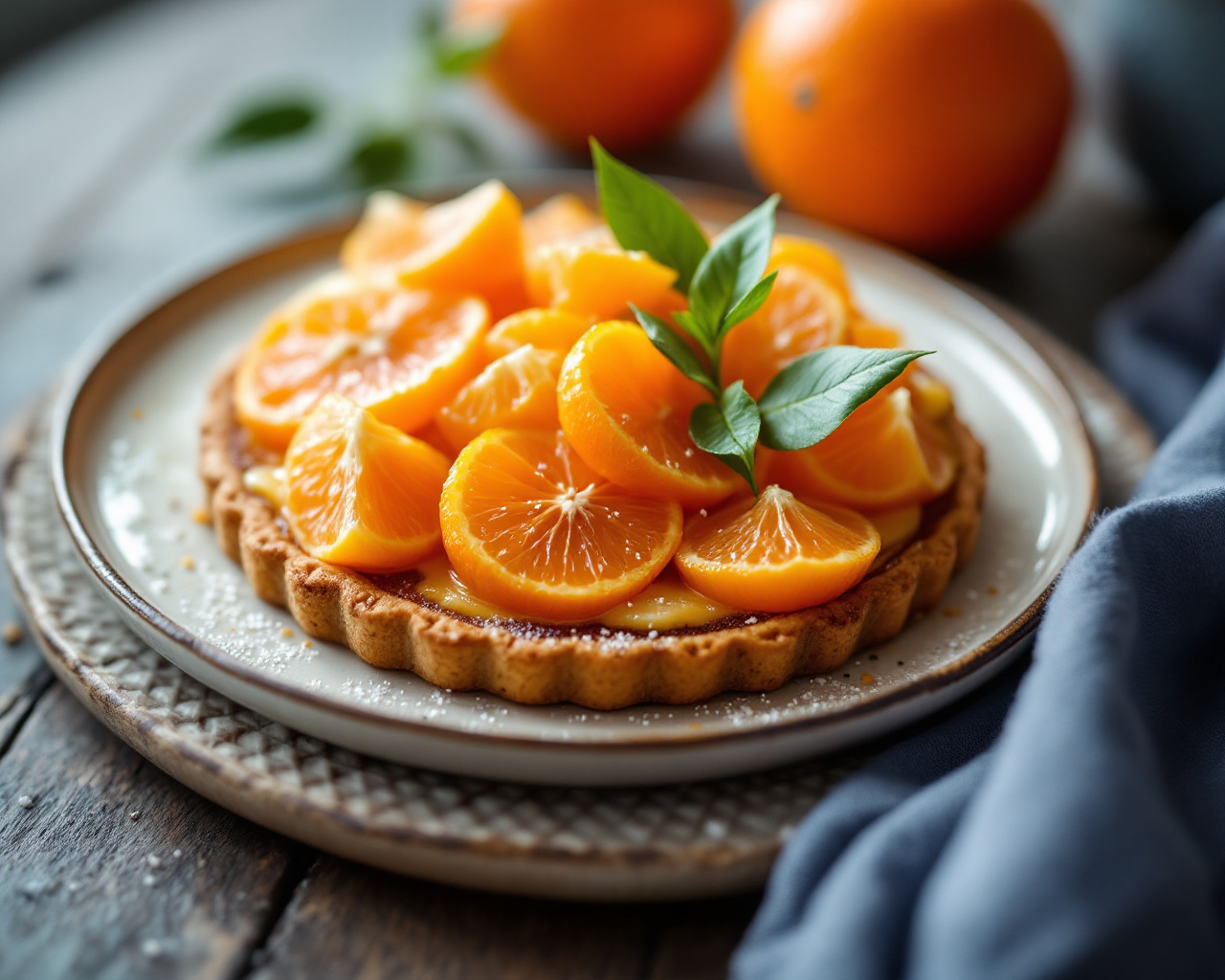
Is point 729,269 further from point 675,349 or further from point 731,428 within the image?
point 731,428

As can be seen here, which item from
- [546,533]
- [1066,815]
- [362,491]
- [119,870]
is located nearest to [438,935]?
[119,870]

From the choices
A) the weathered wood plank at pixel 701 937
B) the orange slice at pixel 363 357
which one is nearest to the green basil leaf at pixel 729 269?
the orange slice at pixel 363 357

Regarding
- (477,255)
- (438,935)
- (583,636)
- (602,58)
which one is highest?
(477,255)

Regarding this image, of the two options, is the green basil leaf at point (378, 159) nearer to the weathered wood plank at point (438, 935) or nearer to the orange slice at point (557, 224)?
the orange slice at point (557, 224)

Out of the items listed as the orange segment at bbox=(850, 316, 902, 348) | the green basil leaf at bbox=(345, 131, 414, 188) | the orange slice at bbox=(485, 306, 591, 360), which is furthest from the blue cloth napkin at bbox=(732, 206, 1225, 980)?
the green basil leaf at bbox=(345, 131, 414, 188)

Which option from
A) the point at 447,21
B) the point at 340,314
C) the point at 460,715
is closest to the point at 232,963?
the point at 460,715

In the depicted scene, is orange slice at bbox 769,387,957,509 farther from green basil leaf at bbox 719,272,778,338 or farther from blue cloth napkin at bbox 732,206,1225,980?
blue cloth napkin at bbox 732,206,1225,980

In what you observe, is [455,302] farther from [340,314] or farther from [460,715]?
[460,715]
